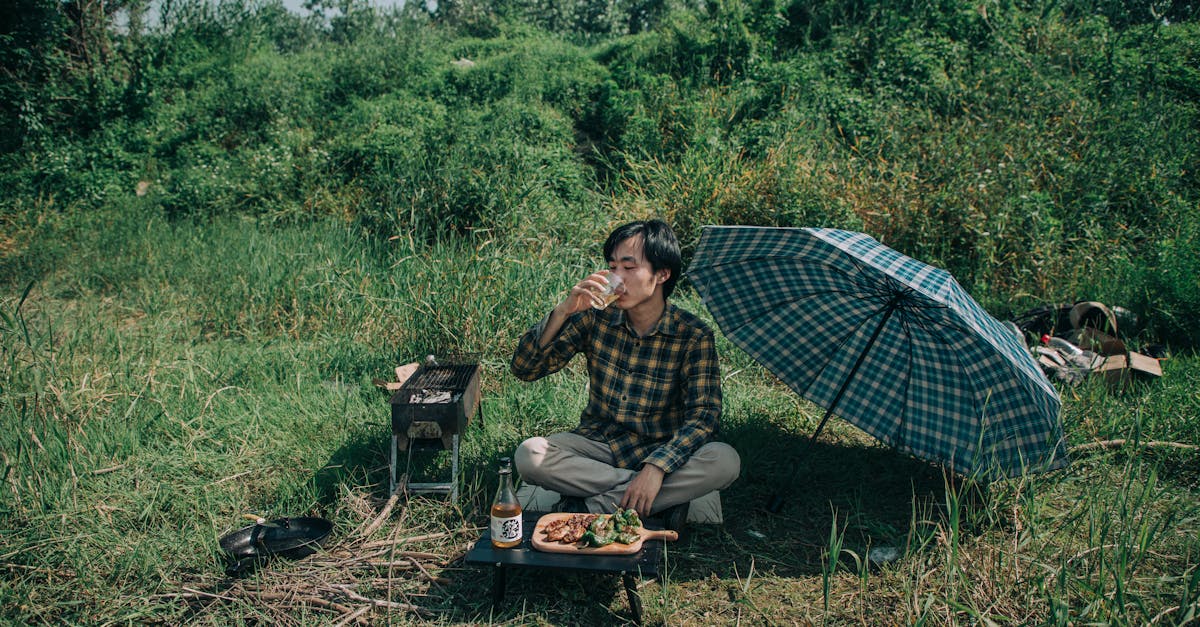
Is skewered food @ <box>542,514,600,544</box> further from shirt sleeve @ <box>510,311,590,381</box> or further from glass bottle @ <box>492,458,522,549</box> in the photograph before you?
shirt sleeve @ <box>510,311,590,381</box>

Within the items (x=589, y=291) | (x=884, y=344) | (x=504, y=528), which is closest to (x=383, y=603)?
(x=504, y=528)

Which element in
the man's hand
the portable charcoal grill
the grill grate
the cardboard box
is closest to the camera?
the man's hand

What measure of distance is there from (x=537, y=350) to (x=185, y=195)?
8403 mm

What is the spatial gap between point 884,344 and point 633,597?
5.73 feet

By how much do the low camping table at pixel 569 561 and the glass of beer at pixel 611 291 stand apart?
0.97m

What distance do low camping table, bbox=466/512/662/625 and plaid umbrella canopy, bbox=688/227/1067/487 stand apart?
1361 millimetres

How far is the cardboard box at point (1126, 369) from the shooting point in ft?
15.1

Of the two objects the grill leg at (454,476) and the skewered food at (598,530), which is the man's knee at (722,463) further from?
the grill leg at (454,476)

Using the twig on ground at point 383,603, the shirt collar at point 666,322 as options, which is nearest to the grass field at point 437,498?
the twig on ground at point 383,603

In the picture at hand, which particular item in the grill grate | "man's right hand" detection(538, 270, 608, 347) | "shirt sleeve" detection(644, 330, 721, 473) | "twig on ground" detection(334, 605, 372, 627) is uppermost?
"man's right hand" detection(538, 270, 608, 347)

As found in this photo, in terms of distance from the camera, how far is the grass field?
9.41ft

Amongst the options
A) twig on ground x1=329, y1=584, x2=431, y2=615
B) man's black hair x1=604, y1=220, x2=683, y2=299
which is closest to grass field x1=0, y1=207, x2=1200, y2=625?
twig on ground x1=329, y1=584, x2=431, y2=615

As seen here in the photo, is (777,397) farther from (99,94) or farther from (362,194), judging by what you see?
(99,94)

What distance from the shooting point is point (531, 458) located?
327cm
